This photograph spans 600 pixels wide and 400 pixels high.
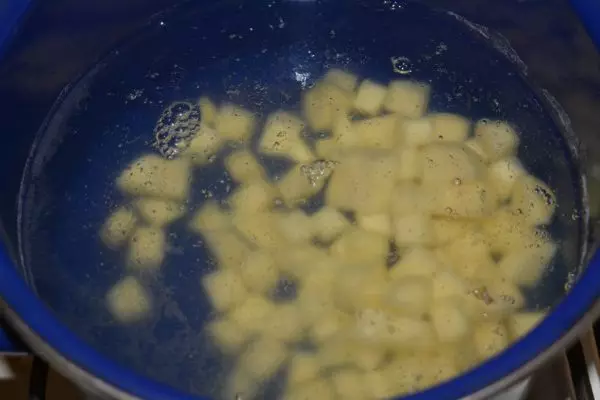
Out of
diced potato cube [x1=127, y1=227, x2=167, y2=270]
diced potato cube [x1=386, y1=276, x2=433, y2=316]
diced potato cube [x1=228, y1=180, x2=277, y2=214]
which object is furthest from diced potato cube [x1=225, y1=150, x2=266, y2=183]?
diced potato cube [x1=386, y1=276, x2=433, y2=316]

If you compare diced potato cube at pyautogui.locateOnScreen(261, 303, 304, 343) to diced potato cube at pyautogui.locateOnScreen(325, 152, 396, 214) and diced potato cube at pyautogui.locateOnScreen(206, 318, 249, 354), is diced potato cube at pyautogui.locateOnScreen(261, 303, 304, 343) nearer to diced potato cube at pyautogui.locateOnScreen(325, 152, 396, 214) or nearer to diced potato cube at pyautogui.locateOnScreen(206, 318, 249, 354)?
diced potato cube at pyautogui.locateOnScreen(206, 318, 249, 354)

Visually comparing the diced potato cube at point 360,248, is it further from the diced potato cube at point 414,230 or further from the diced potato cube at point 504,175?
the diced potato cube at point 504,175

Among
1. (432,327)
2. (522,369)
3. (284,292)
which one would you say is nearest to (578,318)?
(522,369)

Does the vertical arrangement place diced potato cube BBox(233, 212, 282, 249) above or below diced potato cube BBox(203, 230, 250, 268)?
above

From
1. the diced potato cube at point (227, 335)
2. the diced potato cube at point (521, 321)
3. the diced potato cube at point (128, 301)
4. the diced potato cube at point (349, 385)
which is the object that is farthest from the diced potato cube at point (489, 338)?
the diced potato cube at point (128, 301)

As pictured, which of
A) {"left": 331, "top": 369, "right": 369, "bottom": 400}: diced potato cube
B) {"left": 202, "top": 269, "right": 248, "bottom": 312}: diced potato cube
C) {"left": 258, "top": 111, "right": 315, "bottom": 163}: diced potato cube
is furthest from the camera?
{"left": 258, "top": 111, "right": 315, "bottom": 163}: diced potato cube

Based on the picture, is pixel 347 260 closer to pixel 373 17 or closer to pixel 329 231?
pixel 329 231
